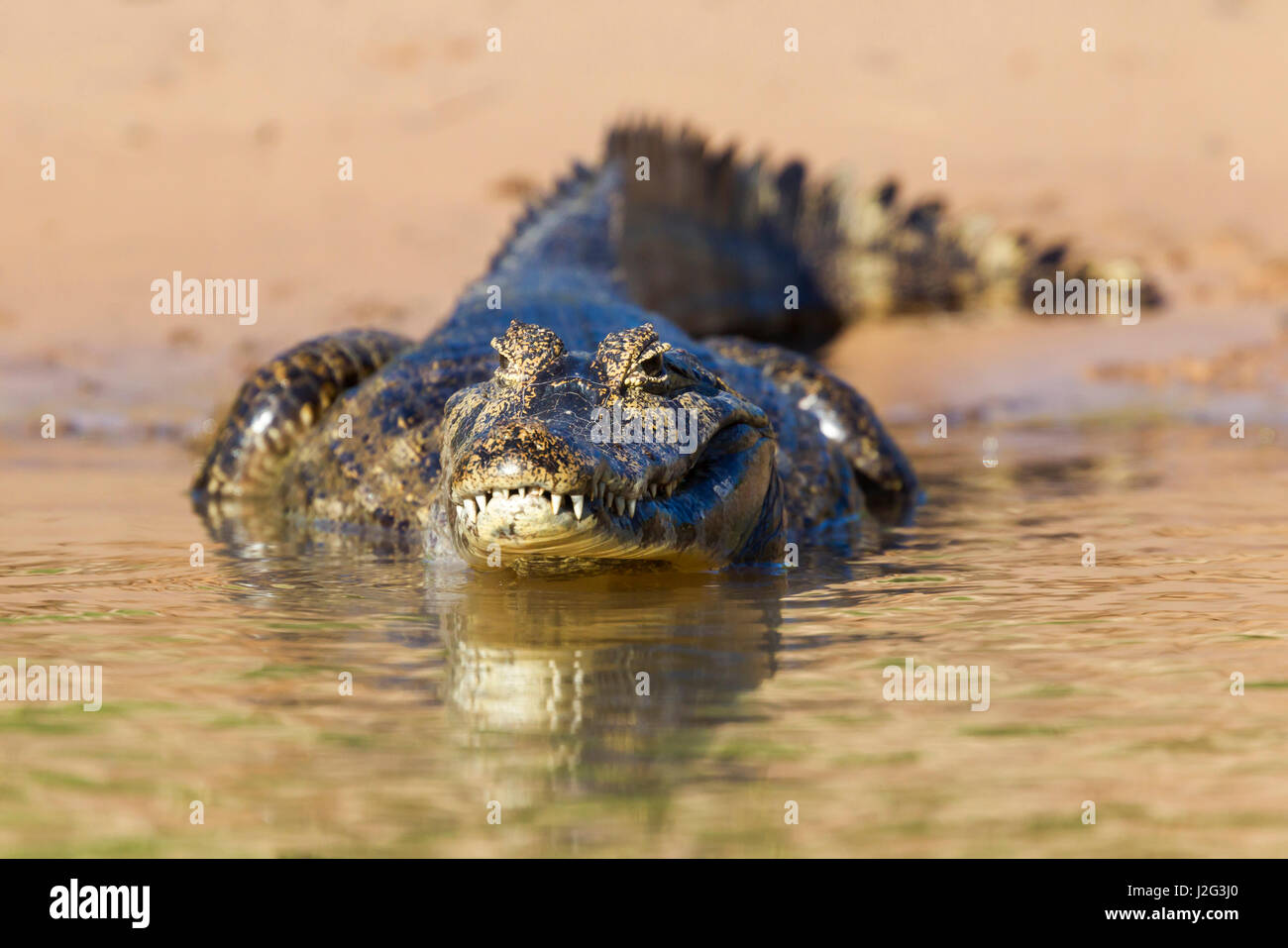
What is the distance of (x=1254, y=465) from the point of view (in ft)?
22.3

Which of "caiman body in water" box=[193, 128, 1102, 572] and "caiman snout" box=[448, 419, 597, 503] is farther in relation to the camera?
"caiman body in water" box=[193, 128, 1102, 572]

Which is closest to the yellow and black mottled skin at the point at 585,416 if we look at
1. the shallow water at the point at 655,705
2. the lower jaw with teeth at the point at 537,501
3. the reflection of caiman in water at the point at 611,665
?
the lower jaw with teeth at the point at 537,501

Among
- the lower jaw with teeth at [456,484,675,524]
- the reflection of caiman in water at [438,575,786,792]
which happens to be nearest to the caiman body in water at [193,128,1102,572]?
the lower jaw with teeth at [456,484,675,524]

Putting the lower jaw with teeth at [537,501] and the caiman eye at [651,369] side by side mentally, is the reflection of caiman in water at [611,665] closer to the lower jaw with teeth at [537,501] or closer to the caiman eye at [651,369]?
the lower jaw with teeth at [537,501]

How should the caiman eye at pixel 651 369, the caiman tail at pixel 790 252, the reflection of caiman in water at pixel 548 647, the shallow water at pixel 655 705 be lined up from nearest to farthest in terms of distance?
the shallow water at pixel 655 705
the reflection of caiman in water at pixel 548 647
the caiman eye at pixel 651 369
the caiman tail at pixel 790 252

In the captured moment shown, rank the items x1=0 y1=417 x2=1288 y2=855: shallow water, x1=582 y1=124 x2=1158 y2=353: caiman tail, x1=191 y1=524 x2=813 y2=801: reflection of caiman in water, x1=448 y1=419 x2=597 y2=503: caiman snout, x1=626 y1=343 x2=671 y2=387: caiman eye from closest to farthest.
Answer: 1. x1=0 y1=417 x2=1288 y2=855: shallow water
2. x1=191 y1=524 x2=813 y2=801: reflection of caiman in water
3. x1=448 y1=419 x2=597 y2=503: caiman snout
4. x1=626 y1=343 x2=671 y2=387: caiman eye
5. x1=582 y1=124 x2=1158 y2=353: caiman tail

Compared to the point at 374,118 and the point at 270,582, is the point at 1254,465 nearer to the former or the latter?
the point at 270,582

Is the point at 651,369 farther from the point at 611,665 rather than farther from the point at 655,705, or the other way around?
the point at 655,705

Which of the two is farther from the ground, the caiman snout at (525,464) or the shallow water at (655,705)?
the caiman snout at (525,464)

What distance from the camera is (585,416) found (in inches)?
149

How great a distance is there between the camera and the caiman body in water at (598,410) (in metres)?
3.73

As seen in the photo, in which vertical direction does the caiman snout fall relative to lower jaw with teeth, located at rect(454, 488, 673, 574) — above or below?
above

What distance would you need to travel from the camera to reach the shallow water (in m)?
2.23

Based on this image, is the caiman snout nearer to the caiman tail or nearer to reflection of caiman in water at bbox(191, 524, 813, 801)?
reflection of caiman in water at bbox(191, 524, 813, 801)
